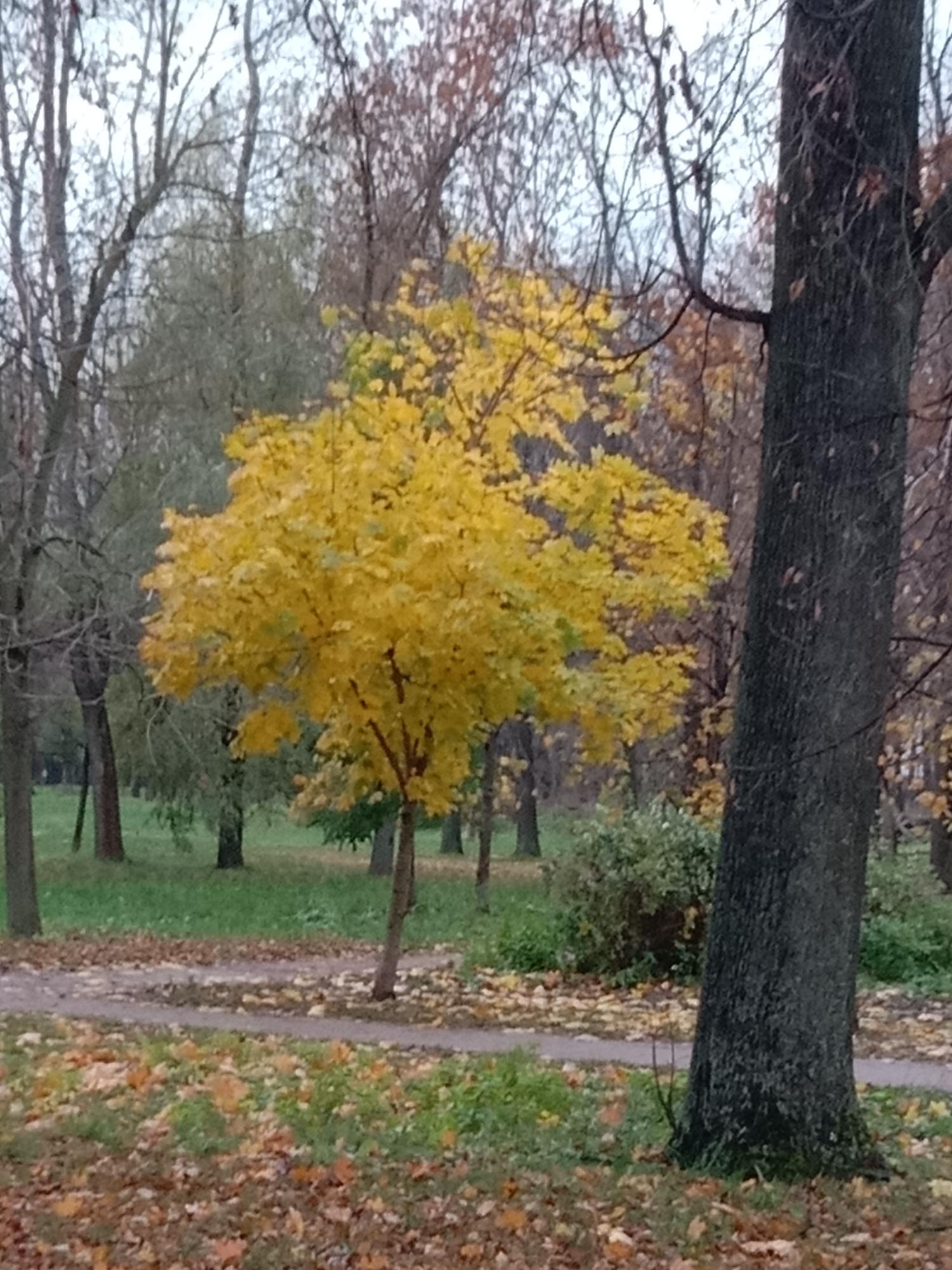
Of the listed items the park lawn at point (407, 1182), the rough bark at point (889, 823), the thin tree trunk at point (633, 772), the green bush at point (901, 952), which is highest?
the thin tree trunk at point (633, 772)

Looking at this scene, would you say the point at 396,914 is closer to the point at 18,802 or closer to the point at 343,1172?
the point at 18,802

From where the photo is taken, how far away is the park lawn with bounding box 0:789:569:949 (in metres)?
20.9

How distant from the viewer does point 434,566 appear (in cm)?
1088

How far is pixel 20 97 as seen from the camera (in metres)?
16.4

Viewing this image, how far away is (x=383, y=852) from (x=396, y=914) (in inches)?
750

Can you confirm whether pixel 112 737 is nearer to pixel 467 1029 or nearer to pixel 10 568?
pixel 10 568

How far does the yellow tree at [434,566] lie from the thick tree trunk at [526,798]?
18218mm

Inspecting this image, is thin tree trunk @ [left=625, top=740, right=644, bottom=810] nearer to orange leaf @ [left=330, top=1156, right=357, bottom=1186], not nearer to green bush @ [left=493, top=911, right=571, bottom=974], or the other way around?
green bush @ [left=493, top=911, right=571, bottom=974]

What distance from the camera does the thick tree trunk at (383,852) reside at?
3106cm

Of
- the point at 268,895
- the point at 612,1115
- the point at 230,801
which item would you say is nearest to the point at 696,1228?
the point at 612,1115

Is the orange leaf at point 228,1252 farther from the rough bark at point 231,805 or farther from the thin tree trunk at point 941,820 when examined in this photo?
the rough bark at point 231,805

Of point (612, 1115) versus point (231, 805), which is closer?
point (612, 1115)

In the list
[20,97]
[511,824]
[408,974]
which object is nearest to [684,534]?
[408,974]

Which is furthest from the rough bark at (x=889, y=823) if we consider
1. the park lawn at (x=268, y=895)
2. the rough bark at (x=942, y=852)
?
the park lawn at (x=268, y=895)
